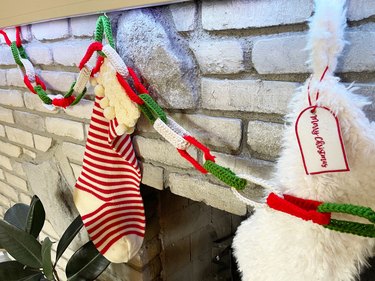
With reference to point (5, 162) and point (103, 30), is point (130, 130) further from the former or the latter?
point (5, 162)

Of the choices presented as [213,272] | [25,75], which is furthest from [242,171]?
[213,272]

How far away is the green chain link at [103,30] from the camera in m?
0.76

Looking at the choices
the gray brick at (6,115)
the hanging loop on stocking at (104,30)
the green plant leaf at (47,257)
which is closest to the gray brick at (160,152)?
the hanging loop on stocking at (104,30)

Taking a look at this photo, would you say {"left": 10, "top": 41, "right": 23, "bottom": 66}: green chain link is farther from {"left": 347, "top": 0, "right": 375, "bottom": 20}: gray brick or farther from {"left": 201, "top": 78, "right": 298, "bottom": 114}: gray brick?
{"left": 347, "top": 0, "right": 375, "bottom": 20}: gray brick

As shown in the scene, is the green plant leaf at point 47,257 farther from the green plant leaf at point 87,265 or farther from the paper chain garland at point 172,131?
the paper chain garland at point 172,131

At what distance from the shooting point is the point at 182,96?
70cm

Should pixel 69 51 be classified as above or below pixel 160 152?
above

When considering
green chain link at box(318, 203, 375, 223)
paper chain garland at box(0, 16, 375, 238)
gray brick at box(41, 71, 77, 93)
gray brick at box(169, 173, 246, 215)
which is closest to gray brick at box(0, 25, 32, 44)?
paper chain garland at box(0, 16, 375, 238)

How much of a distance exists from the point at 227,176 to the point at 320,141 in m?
0.18

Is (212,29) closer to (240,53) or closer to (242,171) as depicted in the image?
(240,53)

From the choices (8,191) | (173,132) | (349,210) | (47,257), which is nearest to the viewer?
(349,210)

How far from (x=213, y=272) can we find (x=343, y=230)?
3.62ft

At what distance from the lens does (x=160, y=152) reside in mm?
812

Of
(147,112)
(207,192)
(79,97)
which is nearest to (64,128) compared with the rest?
(79,97)
